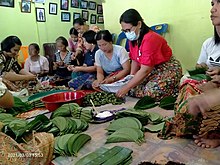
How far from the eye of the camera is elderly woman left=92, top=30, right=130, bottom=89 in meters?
2.36

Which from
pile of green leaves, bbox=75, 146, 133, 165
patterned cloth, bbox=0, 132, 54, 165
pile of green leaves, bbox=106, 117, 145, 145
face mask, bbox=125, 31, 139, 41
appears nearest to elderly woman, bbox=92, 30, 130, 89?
face mask, bbox=125, 31, 139, 41

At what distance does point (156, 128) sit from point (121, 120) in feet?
0.68

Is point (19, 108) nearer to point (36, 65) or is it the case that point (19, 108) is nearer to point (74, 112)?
point (74, 112)

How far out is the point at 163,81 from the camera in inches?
81.4

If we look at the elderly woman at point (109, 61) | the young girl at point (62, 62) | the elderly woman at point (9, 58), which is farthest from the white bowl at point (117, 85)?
the young girl at point (62, 62)

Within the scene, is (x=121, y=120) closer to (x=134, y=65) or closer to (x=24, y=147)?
(x=24, y=147)

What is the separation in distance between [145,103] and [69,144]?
81 cm

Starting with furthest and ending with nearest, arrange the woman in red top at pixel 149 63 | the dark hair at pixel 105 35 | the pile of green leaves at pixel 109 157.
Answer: the dark hair at pixel 105 35
the woman in red top at pixel 149 63
the pile of green leaves at pixel 109 157

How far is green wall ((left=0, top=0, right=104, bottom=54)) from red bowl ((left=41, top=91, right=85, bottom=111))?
89.5 inches

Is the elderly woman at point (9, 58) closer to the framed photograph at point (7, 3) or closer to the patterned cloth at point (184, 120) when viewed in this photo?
the framed photograph at point (7, 3)

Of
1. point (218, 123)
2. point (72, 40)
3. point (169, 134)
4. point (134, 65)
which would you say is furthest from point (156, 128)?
point (72, 40)

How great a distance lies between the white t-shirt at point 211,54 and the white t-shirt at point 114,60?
73cm

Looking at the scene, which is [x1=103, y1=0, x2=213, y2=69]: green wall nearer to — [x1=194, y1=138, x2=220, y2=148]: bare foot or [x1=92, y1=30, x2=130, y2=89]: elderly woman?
[x1=92, y1=30, x2=130, y2=89]: elderly woman

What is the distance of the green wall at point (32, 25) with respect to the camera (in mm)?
3822
